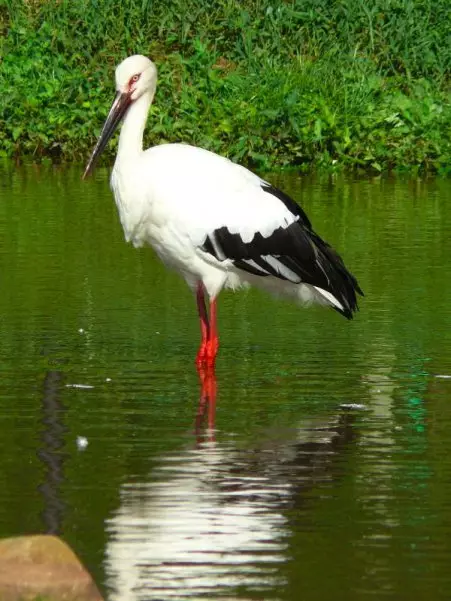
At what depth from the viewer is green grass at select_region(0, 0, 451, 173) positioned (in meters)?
17.9

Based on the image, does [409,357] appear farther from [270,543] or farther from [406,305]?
[270,543]

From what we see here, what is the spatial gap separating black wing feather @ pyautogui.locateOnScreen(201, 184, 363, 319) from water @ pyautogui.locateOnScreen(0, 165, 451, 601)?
33 cm

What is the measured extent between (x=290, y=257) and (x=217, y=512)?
326 centimetres

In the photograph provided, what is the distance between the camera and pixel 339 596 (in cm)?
526

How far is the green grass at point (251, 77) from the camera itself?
17.9 m

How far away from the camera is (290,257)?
9.30 m

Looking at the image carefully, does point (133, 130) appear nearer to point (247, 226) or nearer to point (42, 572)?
point (247, 226)

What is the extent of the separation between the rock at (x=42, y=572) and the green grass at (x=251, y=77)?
12.7m

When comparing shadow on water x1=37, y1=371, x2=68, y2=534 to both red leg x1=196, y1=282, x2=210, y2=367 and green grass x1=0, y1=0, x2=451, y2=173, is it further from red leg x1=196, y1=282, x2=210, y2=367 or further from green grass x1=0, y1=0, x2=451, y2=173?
green grass x1=0, y1=0, x2=451, y2=173

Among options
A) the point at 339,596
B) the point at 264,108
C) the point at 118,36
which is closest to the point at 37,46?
the point at 118,36

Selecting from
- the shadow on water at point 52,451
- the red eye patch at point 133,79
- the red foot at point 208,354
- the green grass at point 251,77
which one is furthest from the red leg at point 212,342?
the green grass at point 251,77

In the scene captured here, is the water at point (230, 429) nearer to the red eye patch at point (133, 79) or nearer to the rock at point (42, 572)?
the rock at point (42, 572)

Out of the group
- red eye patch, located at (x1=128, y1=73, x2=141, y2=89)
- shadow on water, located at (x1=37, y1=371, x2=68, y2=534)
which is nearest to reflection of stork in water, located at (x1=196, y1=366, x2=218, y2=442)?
shadow on water, located at (x1=37, y1=371, x2=68, y2=534)

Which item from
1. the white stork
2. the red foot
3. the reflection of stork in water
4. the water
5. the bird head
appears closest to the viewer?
the water
